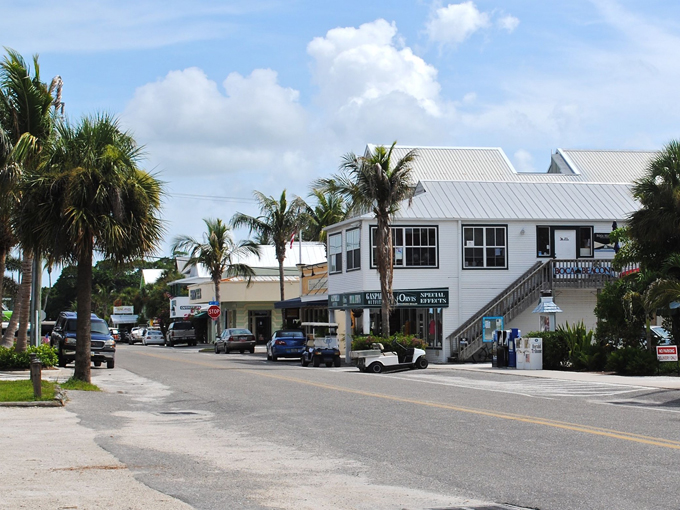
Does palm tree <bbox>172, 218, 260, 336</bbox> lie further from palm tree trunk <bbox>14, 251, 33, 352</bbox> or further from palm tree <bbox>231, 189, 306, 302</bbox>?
palm tree trunk <bbox>14, 251, 33, 352</bbox>

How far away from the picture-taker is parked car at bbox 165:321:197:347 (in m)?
72.2

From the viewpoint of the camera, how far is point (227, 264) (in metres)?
60.4

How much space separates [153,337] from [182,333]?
668 cm

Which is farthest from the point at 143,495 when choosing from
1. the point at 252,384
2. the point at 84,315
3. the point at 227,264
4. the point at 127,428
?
the point at 227,264

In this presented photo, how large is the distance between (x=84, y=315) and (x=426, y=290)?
19779 mm

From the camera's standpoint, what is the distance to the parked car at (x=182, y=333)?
72.2 m

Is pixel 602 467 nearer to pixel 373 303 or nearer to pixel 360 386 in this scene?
pixel 360 386

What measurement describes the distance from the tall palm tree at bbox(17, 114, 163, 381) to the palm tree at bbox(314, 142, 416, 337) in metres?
14.0

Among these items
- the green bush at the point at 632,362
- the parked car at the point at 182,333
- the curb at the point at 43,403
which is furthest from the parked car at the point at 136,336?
the curb at the point at 43,403

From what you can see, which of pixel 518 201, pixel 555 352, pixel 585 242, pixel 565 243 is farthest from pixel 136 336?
pixel 555 352

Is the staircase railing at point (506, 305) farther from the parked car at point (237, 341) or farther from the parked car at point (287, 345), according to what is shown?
the parked car at point (237, 341)

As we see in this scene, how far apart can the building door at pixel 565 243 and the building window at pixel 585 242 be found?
301mm

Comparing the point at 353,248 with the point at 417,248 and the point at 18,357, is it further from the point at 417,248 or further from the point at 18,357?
the point at 18,357

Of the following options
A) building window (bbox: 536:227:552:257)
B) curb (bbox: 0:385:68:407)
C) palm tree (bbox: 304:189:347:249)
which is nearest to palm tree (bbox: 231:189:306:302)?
palm tree (bbox: 304:189:347:249)
